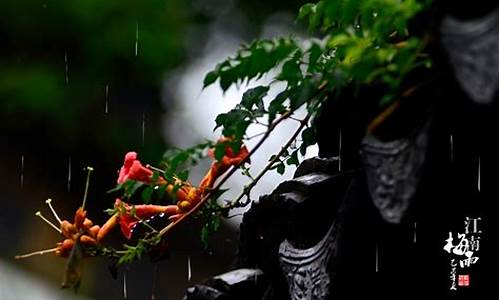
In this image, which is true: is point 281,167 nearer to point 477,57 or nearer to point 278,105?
point 278,105

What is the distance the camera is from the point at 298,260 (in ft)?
2.82

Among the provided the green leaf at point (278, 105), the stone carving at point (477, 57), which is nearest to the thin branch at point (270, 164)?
the green leaf at point (278, 105)

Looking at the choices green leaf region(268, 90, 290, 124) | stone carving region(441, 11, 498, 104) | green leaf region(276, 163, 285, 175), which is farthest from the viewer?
green leaf region(276, 163, 285, 175)

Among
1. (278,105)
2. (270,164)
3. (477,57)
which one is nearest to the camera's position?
(477,57)

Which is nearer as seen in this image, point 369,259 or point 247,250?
point 369,259

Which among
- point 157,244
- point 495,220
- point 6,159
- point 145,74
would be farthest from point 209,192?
point 6,159

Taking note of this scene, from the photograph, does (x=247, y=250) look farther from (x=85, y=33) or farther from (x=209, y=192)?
(x=85, y=33)

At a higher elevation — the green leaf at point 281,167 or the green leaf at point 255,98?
the green leaf at point 255,98

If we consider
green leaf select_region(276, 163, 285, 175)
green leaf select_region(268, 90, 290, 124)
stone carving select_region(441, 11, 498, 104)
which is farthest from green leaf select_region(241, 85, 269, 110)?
stone carving select_region(441, 11, 498, 104)

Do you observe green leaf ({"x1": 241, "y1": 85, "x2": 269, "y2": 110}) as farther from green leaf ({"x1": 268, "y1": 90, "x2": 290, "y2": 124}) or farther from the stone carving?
the stone carving

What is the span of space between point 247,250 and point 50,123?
76cm

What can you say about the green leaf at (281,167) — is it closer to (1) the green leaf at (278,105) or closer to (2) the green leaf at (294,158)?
(2) the green leaf at (294,158)

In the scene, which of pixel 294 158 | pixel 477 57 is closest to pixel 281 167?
pixel 294 158

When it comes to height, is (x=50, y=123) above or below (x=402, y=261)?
above
